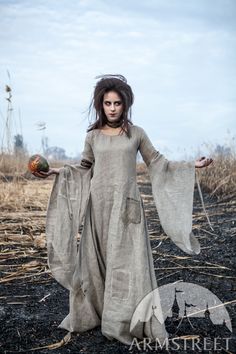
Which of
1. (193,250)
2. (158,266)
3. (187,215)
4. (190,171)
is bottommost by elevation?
(158,266)

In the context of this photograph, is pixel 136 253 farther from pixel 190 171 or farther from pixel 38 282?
pixel 38 282

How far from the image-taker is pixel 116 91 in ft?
7.50

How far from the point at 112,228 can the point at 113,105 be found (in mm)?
627

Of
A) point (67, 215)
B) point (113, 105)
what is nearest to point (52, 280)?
point (67, 215)

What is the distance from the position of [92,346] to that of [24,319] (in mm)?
564

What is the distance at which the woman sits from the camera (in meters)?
2.26

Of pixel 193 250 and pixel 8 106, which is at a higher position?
pixel 8 106

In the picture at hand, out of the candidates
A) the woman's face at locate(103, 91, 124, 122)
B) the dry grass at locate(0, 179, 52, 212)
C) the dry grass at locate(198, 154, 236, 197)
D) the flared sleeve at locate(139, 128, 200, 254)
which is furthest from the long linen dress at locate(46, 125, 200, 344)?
the dry grass at locate(198, 154, 236, 197)

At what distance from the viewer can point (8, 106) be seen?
5492mm

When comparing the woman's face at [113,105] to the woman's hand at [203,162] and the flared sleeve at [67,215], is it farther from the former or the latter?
the woman's hand at [203,162]

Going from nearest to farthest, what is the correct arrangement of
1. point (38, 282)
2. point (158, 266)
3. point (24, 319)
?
point (24, 319)
point (38, 282)
point (158, 266)

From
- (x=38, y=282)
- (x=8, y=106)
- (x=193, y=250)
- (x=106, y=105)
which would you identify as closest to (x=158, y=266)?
(x=38, y=282)

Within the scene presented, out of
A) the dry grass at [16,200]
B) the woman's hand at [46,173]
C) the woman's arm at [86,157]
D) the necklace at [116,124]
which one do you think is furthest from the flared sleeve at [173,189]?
the dry grass at [16,200]

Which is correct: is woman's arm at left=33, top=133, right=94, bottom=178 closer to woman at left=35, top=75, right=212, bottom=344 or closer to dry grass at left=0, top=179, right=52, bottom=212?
woman at left=35, top=75, right=212, bottom=344
